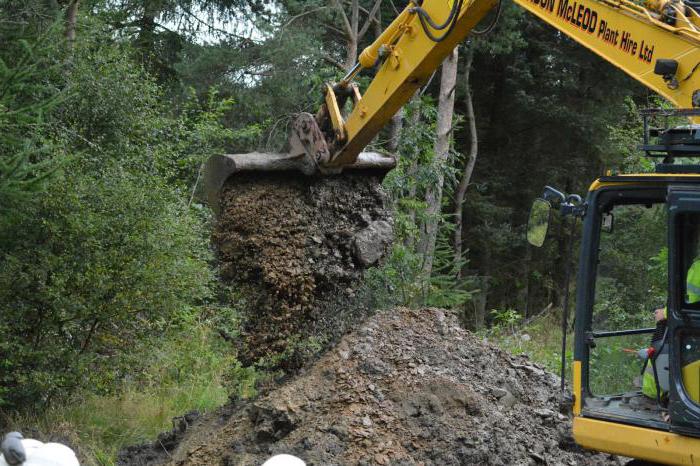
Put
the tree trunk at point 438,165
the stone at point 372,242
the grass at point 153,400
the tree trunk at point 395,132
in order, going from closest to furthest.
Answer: the stone at point 372,242 < the grass at point 153,400 < the tree trunk at point 438,165 < the tree trunk at point 395,132

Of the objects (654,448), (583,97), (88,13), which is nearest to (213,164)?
(654,448)

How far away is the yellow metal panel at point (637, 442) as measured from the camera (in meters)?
4.18

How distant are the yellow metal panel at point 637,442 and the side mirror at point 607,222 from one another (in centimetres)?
97

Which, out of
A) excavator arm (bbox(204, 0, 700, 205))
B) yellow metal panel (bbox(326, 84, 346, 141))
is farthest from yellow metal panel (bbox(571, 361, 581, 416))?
yellow metal panel (bbox(326, 84, 346, 141))

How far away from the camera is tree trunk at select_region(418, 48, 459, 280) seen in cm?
1421

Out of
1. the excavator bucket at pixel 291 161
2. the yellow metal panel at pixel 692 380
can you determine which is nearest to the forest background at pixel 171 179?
the yellow metal panel at pixel 692 380

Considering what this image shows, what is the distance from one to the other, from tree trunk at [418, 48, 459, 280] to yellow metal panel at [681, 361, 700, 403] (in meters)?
9.00

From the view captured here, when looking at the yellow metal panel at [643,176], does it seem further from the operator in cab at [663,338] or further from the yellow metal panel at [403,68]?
the yellow metal panel at [403,68]

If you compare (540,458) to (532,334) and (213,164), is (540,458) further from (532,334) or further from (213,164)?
(532,334)

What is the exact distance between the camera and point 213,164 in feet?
22.5

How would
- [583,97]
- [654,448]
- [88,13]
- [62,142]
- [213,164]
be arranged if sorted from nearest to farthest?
[654,448]
[213,164]
[62,142]
[88,13]
[583,97]

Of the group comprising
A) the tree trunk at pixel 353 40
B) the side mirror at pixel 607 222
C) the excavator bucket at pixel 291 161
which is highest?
the tree trunk at pixel 353 40

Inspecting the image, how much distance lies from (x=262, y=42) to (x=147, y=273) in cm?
875

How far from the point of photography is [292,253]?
6.77 meters
